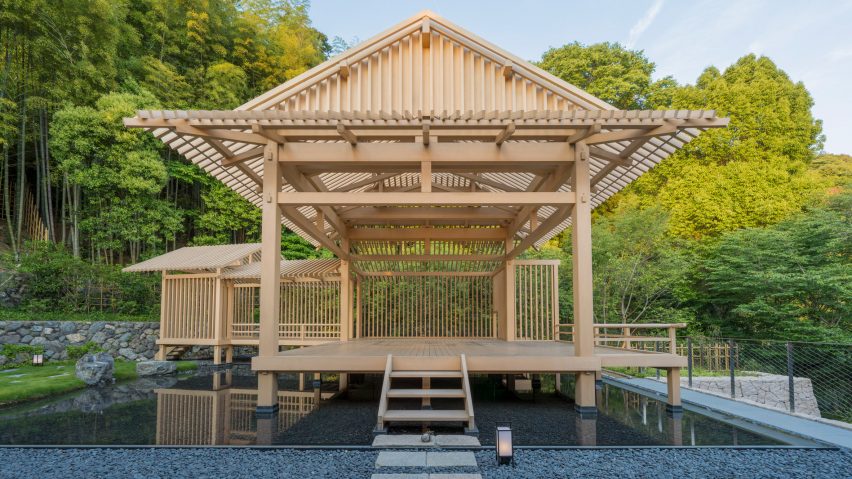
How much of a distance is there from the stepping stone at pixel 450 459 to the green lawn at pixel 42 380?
20.9ft

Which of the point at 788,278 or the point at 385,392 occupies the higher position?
the point at 788,278

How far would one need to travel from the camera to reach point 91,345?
11.1 m

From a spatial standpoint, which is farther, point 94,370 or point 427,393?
point 94,370

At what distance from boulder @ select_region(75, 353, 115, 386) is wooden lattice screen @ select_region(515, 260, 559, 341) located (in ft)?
25.3

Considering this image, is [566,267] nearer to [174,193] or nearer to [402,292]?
[402,292]

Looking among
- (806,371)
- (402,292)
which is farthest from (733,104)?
(402,292)

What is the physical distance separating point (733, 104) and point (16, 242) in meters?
25.3

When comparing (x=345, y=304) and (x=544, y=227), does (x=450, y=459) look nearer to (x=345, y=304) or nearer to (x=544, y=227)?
(x=544, y=227)

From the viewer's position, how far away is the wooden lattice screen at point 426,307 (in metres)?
10.7

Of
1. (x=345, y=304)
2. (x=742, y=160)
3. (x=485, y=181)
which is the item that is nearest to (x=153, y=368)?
(x=345, y=304)

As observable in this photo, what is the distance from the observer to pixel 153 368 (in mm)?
10000

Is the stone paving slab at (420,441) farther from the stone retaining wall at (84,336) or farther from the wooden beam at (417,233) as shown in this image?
the stone retaining wall at (84,336)

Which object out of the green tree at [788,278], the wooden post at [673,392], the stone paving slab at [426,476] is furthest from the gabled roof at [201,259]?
the green tree at [788,278]

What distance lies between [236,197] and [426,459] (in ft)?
53.6
